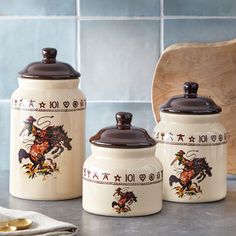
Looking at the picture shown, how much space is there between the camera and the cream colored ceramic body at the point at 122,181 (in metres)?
1.32

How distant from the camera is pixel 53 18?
175 cm

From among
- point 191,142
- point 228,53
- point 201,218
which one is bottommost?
point 201,218

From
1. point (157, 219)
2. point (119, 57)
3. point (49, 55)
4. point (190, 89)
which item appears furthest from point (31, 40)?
point (157, 219)

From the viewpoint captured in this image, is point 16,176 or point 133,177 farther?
point 16,176

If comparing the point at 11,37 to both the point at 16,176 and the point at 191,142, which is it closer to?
the point at 16,176

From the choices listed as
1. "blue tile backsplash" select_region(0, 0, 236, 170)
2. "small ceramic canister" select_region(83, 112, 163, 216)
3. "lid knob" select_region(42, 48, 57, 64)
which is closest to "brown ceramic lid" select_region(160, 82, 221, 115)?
"small ceramic canister" select_region(83, 112, 163, 216)

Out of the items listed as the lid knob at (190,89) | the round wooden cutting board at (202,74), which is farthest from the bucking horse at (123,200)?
the round wooden cutting board at (202,74)

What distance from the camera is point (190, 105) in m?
1.42

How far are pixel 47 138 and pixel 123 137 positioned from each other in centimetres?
15

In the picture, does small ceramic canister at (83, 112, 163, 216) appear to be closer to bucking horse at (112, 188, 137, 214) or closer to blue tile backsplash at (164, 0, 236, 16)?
bucking horse at (112, 188, 137, 214)

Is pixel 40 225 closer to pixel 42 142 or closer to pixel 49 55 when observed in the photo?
pixel 42 142

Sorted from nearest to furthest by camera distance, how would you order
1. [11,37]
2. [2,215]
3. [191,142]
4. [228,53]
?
[2,215] < [191,142] < [228,53] < [11,37]

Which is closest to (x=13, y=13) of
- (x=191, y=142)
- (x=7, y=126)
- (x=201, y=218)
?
(x=7, y=126)

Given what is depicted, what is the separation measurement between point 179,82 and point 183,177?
299 mm
